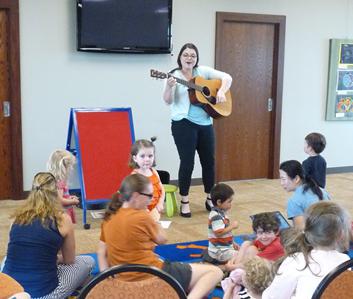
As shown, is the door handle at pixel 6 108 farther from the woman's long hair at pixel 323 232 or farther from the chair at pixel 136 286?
the chair at pixel 136 286

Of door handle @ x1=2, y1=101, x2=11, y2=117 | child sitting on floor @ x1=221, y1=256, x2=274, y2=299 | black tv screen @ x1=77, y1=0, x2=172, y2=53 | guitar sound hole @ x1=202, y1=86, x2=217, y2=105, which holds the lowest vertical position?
child sitting on floor @ x1=221, y1=256, x2=274, y2=299

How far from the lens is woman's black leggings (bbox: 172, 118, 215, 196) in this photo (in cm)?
463

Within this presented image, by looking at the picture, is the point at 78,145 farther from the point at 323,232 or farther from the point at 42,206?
the point at 323,232

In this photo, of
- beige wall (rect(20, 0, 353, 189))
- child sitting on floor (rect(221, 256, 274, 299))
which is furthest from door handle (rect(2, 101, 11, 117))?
child sitting on floor (rect(221, 256, 274, 299))

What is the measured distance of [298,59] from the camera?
6367mm

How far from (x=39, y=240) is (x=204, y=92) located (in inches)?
97.3

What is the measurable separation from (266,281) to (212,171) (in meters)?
2.65

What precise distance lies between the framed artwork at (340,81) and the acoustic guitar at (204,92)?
2355 mm

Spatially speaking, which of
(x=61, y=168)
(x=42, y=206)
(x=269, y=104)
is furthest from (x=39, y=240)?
(x=269, y=104)

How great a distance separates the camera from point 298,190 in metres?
3.31

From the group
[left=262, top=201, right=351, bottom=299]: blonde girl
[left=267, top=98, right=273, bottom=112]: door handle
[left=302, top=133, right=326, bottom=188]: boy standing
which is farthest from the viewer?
[left=267, top=98, right=273, bottom=112]: door handle

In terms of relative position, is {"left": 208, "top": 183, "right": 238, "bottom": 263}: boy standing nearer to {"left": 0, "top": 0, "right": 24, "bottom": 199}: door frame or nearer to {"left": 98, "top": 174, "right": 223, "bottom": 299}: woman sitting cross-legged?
{"left": 98, "top": 174, "right": 223, "bottom": 299}: woman sitting cross-legged

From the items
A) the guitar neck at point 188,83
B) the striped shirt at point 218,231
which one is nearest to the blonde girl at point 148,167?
the striped shirt at point 218,231

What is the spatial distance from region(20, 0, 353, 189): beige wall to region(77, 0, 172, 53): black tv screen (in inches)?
4.9
